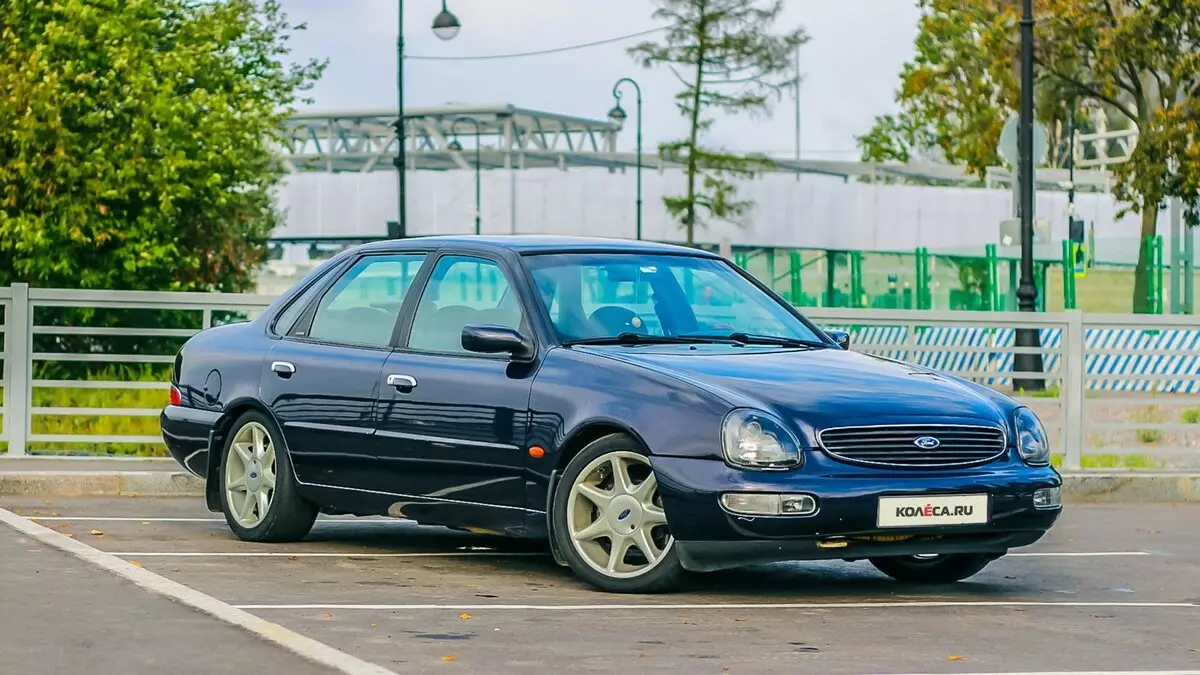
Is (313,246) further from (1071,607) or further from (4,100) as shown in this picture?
(1071,607)

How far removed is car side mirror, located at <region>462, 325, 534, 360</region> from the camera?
8.91 metres

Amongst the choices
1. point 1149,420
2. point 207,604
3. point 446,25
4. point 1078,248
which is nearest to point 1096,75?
point 1078,248

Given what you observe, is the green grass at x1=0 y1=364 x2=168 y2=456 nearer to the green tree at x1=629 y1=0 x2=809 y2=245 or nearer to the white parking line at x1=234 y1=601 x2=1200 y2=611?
the white parking line at x1=234 y1=601 x2=1200 y2=611

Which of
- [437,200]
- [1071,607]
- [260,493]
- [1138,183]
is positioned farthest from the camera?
[437,200]

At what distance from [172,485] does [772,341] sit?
5.68 metres

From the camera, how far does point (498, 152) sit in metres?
78.0

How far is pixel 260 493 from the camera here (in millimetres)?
10336

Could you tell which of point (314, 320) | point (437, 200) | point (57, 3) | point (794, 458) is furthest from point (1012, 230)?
point (437, 200)

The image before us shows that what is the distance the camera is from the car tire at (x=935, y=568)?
364 inches

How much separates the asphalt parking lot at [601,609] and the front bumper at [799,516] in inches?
8.7

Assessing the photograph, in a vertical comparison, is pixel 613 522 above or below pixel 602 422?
below

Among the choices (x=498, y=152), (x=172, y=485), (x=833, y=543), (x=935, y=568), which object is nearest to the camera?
(x=833, y=543)

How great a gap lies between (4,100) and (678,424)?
66.6 feet

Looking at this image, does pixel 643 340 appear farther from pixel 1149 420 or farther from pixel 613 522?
pixel 1149 420
